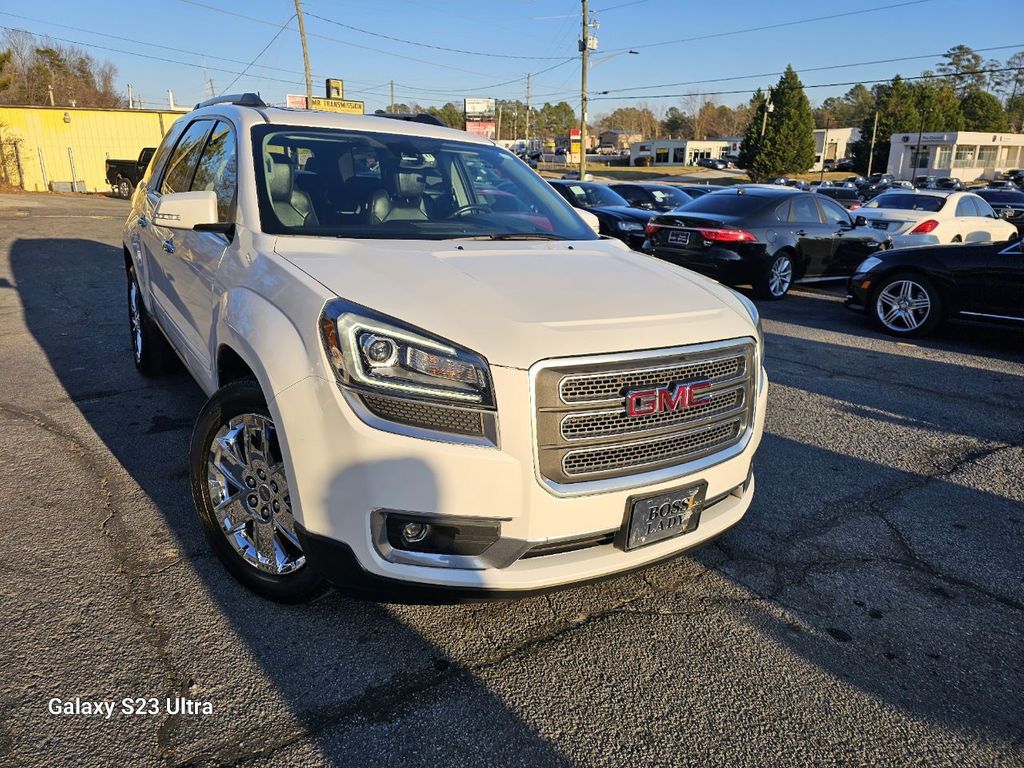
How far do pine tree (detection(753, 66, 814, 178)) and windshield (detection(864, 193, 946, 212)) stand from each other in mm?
55215

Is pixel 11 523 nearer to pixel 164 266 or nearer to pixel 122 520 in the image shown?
pixel 122 520

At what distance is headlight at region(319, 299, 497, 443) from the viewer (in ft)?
7.26

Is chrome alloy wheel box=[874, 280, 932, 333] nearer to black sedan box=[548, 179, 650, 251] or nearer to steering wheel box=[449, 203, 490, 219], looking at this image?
black sedan box=[548, 179, 650, 251]

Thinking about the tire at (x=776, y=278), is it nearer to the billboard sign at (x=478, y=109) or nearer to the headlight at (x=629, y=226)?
the headlight at (x=629, y=226)

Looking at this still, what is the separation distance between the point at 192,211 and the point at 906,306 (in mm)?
7756

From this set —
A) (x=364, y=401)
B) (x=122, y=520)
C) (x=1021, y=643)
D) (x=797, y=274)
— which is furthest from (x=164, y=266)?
(x=797, y=274)

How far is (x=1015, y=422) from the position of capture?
5.38 m

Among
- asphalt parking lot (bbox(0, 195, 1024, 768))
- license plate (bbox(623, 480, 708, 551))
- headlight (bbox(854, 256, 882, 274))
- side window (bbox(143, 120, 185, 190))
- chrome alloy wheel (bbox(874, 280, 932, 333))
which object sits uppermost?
side window (bbox(143, 120, 185, 190))

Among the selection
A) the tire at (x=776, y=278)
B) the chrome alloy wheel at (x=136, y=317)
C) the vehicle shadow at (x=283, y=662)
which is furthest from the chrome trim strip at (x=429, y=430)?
the tire at (x=776, y=278)

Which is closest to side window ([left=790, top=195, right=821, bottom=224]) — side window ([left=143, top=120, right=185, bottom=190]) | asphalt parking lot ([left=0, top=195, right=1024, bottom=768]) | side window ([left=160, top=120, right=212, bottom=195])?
asphalt parking lot ([left=0, top=195, right=1024, bottom=768])

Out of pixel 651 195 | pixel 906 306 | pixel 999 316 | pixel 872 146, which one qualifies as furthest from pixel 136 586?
pixel 872 146

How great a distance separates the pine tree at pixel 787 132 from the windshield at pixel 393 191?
226ft

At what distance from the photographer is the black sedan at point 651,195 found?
17.6m

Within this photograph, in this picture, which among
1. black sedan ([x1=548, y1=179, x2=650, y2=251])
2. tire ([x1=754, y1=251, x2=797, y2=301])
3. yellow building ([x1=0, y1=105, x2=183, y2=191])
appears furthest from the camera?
yellow building ([x1=0, y1=105, x2=183, y2=191])
